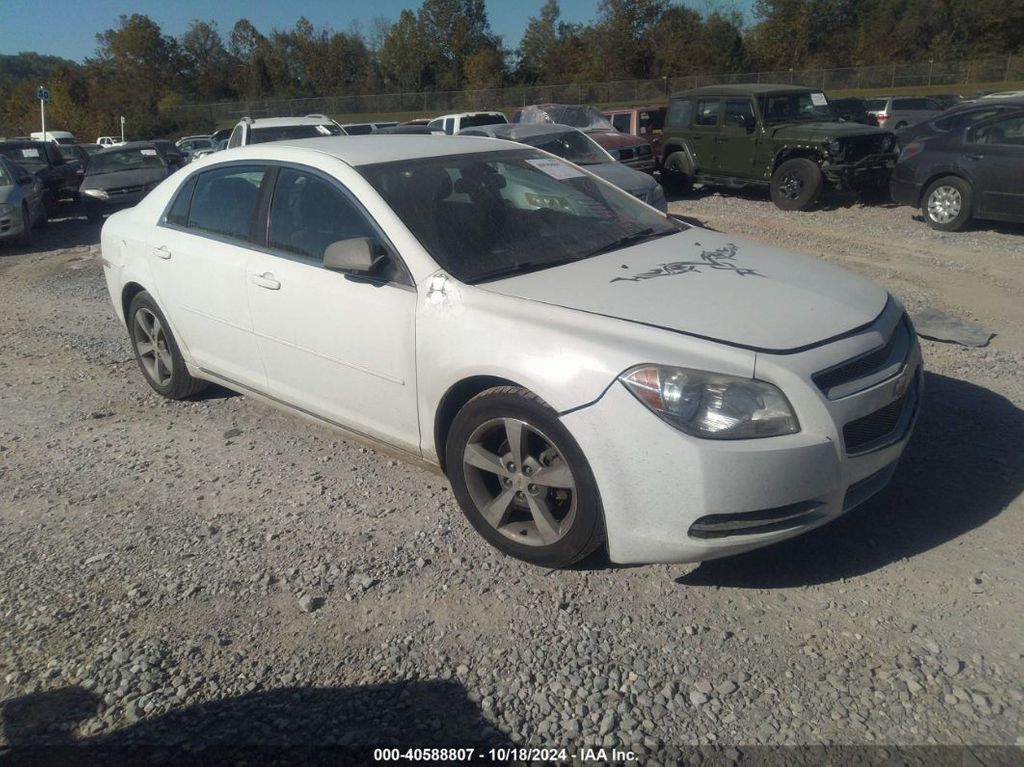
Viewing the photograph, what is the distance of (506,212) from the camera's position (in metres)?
4.12

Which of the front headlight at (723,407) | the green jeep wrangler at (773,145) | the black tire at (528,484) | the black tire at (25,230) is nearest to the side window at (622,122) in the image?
the green jeep wrangler at (773,145)

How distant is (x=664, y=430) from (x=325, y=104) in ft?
193

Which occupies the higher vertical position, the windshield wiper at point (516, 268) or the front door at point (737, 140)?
the front door at point (737, 140)

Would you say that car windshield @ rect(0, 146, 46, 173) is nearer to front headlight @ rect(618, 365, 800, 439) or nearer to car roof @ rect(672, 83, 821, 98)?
car roof @ rect(672, 83, 821, 98)

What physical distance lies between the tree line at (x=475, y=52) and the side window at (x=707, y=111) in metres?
46.4

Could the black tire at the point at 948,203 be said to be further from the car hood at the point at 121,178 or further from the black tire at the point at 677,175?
the car hood at the point at 121,178

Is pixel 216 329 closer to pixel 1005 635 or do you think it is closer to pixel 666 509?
pixel 666 509

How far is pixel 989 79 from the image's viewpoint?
44.8 metres

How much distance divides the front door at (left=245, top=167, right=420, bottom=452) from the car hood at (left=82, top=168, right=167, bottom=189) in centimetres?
1346

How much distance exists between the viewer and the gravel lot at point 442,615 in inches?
106

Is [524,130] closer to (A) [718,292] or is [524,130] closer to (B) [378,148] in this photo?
(B) [378,148]

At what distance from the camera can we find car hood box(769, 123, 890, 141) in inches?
512

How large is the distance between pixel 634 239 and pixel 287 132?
40.2ft

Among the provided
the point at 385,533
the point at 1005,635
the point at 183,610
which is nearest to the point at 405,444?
the point at 385,533
